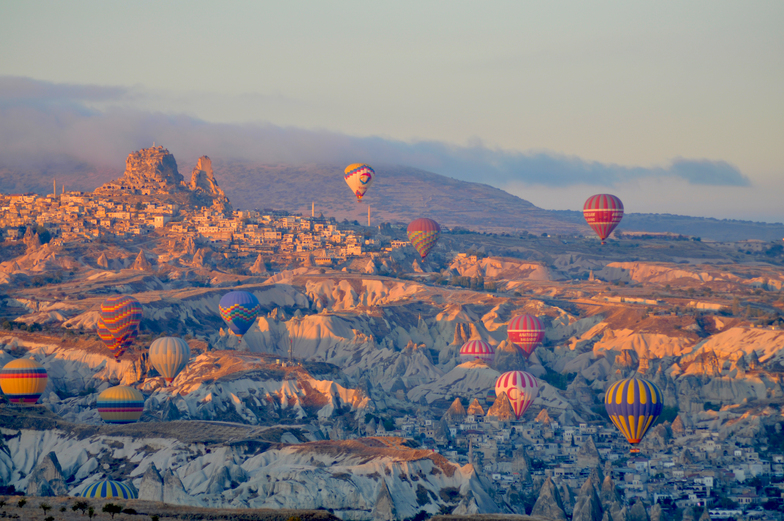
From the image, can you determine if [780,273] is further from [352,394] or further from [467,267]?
[352,394]

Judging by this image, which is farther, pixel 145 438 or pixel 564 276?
pixel 564 276

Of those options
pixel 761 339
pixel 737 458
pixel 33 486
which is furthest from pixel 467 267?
pixel 33 486

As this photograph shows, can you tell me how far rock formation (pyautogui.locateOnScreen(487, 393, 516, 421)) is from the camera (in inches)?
3996

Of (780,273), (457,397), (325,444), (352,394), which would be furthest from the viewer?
(780,273)

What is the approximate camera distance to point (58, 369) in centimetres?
11225

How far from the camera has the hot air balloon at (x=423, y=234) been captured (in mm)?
171125

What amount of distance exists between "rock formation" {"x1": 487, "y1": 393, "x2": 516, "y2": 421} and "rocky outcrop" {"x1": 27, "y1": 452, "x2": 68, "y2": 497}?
117 feet

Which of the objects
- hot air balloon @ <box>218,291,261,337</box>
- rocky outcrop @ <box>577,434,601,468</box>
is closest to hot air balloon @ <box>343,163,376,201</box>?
hot air balloon @ <box>218,291,261,337</box>

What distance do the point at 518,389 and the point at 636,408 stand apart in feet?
57.4

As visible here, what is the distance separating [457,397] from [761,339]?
29.5 m

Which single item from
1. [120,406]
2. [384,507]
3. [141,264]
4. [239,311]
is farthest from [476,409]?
[141,264]

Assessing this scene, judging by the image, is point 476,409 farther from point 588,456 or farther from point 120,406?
point 120,406

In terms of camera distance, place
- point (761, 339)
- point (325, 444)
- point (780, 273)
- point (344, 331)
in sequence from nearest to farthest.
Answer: point (325, 444) < point (761, 339) < point (344, 331) < point (780, 273)

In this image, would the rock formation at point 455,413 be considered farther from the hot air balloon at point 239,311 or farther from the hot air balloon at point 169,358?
the hot air balloon at point 239,311
